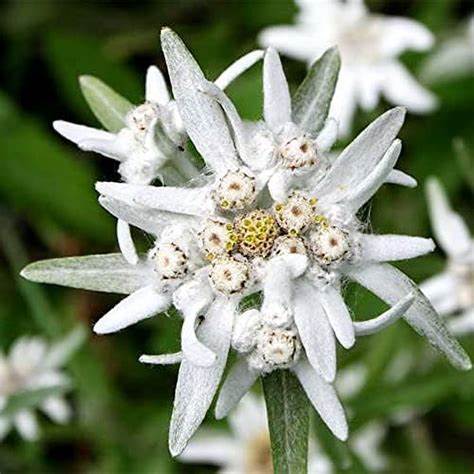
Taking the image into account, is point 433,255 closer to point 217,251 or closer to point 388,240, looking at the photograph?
point 388,240

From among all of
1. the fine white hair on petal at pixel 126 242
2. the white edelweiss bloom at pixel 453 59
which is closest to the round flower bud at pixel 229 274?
the fine white hair on petal at pixel 126 242

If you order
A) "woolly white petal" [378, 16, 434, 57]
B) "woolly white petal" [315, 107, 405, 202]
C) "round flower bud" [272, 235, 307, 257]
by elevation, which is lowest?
"woolly white petal" [378, 16, 434, 57]

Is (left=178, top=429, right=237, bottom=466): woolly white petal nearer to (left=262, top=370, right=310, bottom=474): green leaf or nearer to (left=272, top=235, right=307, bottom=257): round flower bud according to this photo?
(left=262, top=370, right=310, bottom=474): green leaf

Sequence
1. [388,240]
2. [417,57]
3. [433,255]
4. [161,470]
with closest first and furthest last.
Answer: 1. [388,240]
2. [161,470]
3. [433,255]
4. [417,57]

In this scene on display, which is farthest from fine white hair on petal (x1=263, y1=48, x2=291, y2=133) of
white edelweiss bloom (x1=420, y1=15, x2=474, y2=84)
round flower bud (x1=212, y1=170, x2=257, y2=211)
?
white edelweiss bloom (x1=420, y1=15, x2=474, y2=84)

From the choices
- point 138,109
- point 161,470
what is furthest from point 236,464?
point 138,109

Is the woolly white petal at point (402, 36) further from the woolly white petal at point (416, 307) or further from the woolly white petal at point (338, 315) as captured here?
the woolly white petal at point (338, 315)

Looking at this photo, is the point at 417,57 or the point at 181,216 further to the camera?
the point at 417,57
